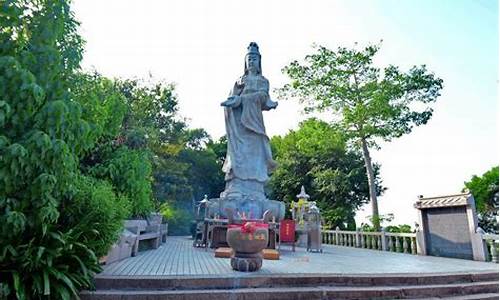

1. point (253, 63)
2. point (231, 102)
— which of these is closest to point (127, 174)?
point (231, 102)

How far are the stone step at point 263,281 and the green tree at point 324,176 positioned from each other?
10.8m

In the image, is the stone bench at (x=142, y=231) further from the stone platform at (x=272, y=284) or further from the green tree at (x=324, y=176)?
the green tree at (x=324, y=176)

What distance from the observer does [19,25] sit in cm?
375

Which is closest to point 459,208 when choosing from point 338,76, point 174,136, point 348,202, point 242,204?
point 242,204

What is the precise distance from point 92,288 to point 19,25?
9.71 feet

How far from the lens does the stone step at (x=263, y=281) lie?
13.5 feet

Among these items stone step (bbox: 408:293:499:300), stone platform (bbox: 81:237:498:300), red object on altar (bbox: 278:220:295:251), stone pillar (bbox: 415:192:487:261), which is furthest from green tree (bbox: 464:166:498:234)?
stone platform (bbox: 81:237:498:300)

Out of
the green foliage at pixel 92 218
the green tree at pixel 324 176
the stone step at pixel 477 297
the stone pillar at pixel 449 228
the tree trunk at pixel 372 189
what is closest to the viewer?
the green foliage at pixel 92 218

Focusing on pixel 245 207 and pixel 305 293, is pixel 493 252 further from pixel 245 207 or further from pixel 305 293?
pixel 245 207

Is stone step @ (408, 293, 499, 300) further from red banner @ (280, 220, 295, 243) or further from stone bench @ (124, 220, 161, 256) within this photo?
stone bench @ (124, 220, 161, 256)

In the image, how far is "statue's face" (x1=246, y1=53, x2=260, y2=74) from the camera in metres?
11.8

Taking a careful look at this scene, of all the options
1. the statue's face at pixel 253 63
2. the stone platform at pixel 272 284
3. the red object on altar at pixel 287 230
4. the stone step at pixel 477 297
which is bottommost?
the stone step at pixel 477 297

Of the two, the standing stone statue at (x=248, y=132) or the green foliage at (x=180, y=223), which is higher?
the standing stone statue at (x=248, y=132)

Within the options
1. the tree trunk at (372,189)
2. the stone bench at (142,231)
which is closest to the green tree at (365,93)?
the tree trunk at (372,189)
